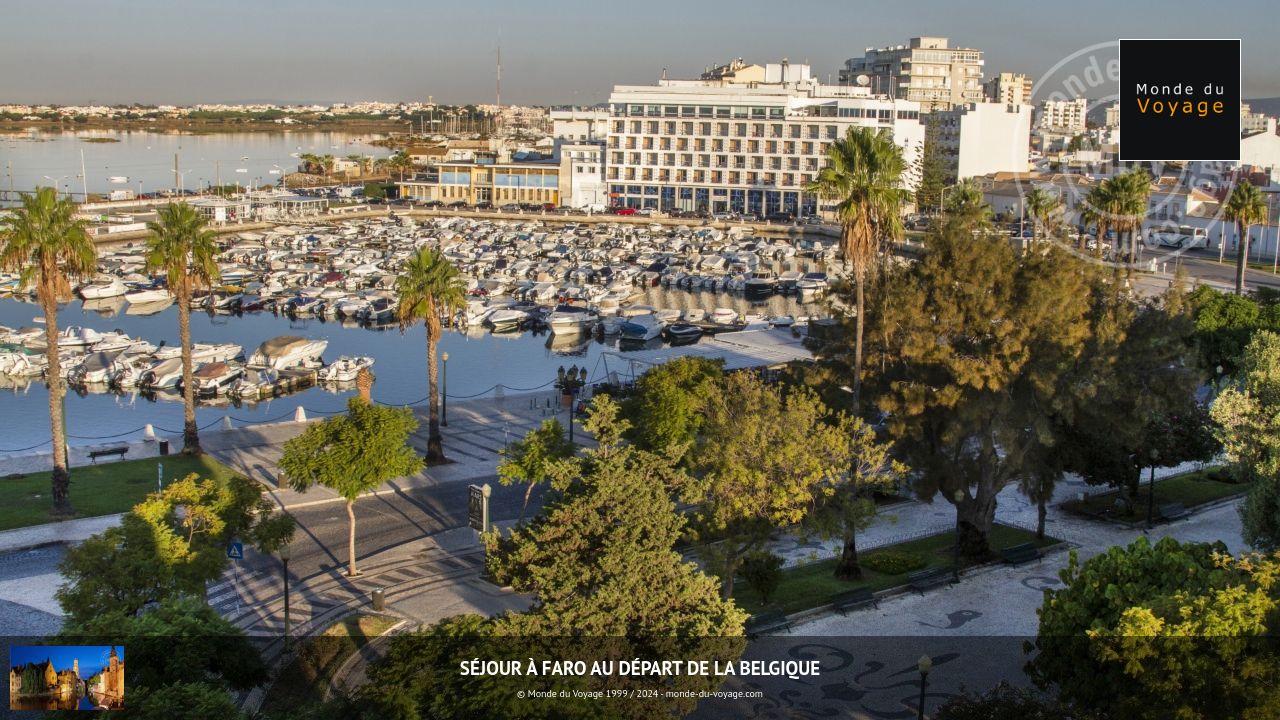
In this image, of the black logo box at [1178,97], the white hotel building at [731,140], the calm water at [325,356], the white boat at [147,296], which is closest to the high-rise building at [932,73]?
the white hotel building at [731,140]

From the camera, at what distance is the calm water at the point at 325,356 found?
144 feet

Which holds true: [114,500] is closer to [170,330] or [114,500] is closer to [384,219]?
[170,330]

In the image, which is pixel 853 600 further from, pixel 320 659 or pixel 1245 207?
pixel 1245 207

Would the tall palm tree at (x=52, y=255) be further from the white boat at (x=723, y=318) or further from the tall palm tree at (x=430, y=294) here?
the white boat at (x=723, y=318)

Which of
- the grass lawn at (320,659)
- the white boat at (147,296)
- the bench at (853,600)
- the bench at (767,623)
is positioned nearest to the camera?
the grass lawn at (320,659)

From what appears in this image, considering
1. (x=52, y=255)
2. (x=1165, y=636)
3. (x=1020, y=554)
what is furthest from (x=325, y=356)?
(x=1165, y=636)

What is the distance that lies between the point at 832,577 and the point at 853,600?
1909 mm

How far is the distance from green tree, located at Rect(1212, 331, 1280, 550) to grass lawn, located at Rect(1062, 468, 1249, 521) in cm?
545

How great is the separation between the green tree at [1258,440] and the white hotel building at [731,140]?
87749 mm

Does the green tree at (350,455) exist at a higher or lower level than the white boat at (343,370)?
higher

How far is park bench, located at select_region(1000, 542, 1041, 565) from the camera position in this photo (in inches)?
937

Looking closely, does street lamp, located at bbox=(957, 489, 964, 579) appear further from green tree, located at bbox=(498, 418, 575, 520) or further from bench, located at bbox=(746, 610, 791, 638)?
green tree, located at bbox=(498, 418, 575, 520)

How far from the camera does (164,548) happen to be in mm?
17391

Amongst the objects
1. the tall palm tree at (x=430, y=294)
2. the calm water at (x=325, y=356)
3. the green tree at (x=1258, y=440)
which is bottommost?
the calm water at (x=325, y=356)
